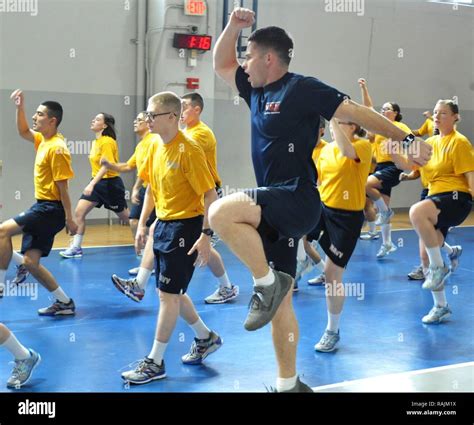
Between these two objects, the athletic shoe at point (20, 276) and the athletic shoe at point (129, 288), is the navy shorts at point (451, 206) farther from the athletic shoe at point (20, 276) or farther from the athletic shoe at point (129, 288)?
the athletic shoe at point (20, 276)

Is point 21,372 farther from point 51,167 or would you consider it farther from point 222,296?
point 222,296

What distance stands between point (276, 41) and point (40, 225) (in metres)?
3.35

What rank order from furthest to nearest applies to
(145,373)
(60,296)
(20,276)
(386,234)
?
(386,234)
(20,276)
(60,296)
(145,373)

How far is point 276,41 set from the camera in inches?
160

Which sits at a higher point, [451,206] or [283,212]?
[283,212]

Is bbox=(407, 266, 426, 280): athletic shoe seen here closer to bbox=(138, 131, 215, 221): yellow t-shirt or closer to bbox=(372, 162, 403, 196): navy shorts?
bbox=(372, 162, 403, 196): navy shorts

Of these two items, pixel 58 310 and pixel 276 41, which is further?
pixel 58 310

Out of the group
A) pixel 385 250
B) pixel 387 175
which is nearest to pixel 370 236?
pixel 387 175

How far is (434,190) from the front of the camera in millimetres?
7020

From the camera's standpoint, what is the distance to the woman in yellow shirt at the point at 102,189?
9.70 metres

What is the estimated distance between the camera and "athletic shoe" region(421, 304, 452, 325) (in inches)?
265

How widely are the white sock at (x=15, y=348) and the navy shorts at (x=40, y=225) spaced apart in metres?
1.77

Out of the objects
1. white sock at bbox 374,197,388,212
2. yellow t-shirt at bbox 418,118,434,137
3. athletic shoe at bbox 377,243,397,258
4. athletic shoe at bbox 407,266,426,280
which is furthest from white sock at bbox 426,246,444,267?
yellow t-shirt at bbox 418,118,434,137

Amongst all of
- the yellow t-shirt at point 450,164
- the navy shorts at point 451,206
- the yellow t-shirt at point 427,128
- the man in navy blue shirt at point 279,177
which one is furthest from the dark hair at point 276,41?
the yellow t-shirt at point 427,128
